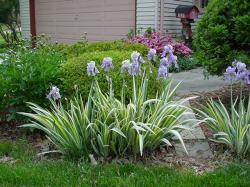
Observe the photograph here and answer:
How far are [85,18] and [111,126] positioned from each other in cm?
1072

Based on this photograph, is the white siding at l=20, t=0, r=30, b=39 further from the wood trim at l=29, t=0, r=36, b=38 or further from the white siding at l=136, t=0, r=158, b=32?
the white siding at l=136, t=0, r=158, b=32

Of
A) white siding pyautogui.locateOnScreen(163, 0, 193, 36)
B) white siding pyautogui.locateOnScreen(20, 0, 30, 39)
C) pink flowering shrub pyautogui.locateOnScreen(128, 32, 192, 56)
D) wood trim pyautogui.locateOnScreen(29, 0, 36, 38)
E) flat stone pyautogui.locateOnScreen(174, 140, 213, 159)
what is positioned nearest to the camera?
flat stone pyautogui.locateOnScreen(174, 140, 213, 159)

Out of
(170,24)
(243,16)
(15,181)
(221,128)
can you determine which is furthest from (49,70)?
(170,24)

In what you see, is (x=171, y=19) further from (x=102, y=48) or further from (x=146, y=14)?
(x=102, y=48)

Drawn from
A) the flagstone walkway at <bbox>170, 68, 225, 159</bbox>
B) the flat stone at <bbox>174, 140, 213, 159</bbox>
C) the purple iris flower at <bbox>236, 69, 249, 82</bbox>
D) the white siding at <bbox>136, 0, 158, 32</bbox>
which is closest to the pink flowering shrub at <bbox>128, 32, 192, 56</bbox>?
the flagstone walkway at <bbox>170, 68, 225, 159</bbox>

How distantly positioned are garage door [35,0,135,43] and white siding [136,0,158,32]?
1.39 feet

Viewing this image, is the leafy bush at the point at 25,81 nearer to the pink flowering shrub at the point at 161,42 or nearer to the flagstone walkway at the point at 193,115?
the flagstone walkway at the point at 193,115

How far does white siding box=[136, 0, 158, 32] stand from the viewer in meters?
11.6

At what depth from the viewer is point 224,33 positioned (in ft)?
17.8

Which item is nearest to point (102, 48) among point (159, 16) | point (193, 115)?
A: point (193, 115)

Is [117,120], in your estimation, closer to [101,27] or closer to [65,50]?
[65,50]

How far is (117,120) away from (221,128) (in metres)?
1.05

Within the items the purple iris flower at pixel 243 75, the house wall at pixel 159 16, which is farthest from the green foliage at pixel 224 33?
the house wall at pixel 159 16

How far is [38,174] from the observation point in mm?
3633
